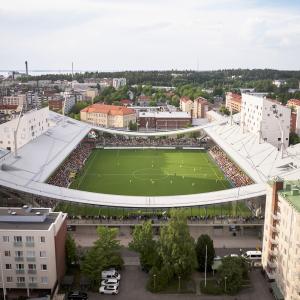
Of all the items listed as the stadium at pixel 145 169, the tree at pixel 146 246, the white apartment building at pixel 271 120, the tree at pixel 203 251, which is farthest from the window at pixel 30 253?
the white apartment building at pixel 271 120

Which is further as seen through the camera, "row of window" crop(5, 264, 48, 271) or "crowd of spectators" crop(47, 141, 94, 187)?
"crowd of spectators" crop(47, 141, 94, 187)

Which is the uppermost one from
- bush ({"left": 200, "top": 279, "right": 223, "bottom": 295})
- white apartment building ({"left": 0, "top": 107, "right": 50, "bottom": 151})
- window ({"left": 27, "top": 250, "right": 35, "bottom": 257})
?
white apartment building ({"left": 0, "top": 107, "right": 50, "bottom": 151})

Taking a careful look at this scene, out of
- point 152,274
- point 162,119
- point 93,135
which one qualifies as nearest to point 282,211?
point 152,274

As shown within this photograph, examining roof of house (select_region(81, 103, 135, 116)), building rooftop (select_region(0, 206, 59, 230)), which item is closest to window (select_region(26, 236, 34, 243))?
building rooftop (select_region(0, 206, 59, 230))

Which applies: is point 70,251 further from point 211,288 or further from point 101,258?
point 211,288

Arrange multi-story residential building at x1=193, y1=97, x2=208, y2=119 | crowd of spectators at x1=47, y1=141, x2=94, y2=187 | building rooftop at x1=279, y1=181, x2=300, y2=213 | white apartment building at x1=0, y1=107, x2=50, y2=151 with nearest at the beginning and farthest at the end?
building rooftop at x1=279, y1=181, x2=300, y2=213
crowd of spectators at x1=47, y1=141, x2=94, y2=187
white apartment building at x1=0, y1=107, x2=50, y2=151
multi-story residential building at x1=193, y1=97, x2=208, y2=119

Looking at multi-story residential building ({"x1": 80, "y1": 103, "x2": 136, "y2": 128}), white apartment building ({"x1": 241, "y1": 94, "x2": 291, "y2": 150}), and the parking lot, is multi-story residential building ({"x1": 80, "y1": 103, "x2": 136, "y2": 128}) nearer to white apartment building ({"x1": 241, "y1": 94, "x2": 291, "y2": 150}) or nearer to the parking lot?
white apartment building ({"x1": 241, "y1": 94, "x2": 291, "y2": 150})

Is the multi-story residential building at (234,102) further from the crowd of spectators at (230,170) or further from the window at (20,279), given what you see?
the window at (20,279)

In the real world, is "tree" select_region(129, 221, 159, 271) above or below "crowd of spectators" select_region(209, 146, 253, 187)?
above
